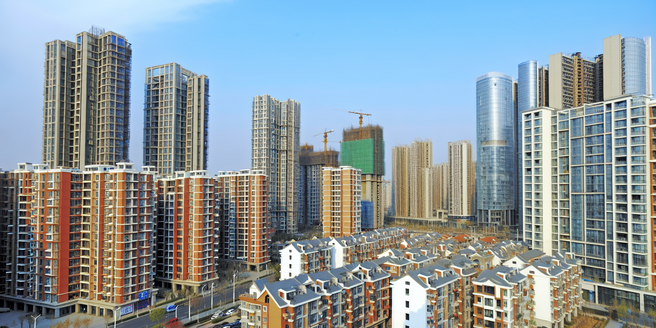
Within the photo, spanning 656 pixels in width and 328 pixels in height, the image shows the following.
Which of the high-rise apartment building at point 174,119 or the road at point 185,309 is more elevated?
the high-rise apartment building at point 174,119

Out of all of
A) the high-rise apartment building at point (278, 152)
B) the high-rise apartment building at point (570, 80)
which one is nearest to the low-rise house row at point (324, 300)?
the high-rise apartment building at point (278, 152)

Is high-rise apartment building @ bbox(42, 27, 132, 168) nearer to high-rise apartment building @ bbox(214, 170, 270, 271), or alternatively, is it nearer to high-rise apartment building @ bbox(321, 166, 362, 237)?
high-rise apartment building @ bbox(214, 170, 270, 271)

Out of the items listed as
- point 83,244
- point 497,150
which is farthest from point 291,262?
point 497,150

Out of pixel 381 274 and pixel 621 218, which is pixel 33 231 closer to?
pixel 381 274

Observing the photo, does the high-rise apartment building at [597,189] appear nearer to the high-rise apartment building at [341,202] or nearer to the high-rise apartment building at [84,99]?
the high-rise apartment building at [341,202]

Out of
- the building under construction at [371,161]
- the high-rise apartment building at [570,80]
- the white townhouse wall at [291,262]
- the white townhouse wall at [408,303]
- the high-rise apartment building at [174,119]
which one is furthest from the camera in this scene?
the building under construction at [371,161]

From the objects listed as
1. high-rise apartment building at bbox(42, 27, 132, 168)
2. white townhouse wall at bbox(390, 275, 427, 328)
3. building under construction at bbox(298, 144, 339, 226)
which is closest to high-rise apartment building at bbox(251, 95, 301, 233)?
building under construction at bbox(298, 144, 339, 226)
